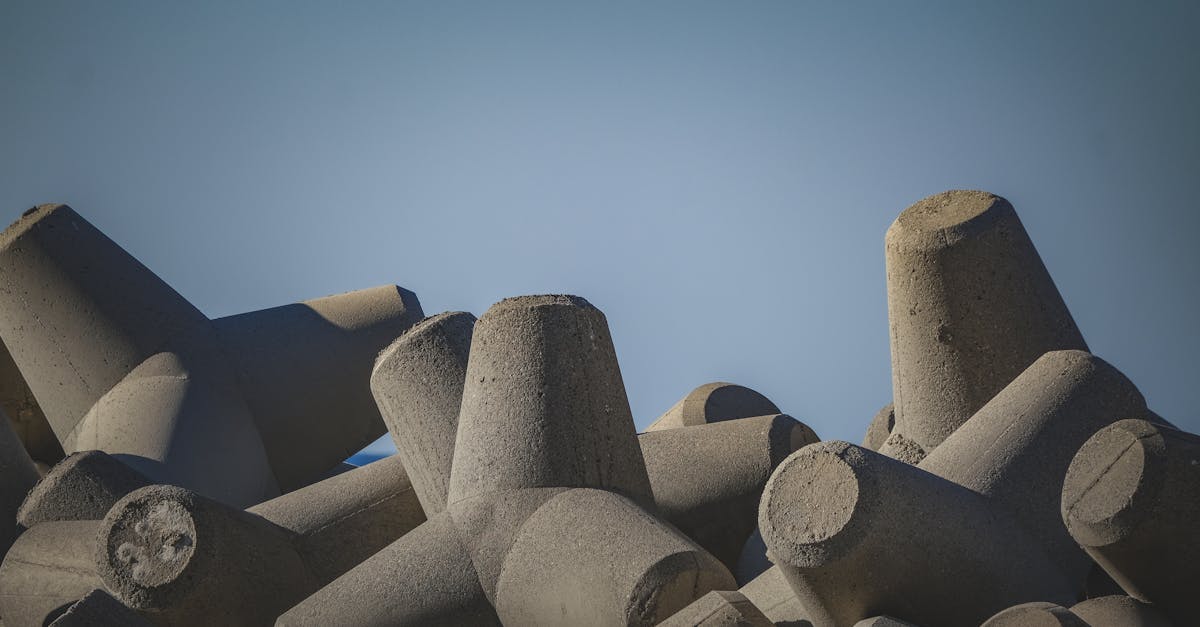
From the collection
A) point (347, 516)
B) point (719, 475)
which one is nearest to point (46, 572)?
point (347, 516)

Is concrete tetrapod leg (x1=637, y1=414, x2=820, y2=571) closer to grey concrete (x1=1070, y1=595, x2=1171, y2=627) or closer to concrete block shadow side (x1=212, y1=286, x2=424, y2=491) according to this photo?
grey concrete (x1=1070, y1=595, x2=1171, y2=627)

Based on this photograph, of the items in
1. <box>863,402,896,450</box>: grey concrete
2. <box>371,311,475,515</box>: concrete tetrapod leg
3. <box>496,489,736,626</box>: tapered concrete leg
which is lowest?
<box>863,402,896,450</box>: grey concrete

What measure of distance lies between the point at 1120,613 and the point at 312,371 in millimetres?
4481

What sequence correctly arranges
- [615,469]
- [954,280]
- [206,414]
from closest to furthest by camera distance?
[615,469] → [954,280] → [206,414]

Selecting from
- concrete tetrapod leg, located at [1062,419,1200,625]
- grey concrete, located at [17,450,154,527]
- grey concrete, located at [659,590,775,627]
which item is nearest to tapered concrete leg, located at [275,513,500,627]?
grey concrete, located at [659,590,775,627]

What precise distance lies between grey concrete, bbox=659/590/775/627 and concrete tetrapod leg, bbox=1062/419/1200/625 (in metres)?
0.92

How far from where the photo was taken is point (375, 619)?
3854 mm

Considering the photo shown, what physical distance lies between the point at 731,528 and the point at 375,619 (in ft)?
5.48

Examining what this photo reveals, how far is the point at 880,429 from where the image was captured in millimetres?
5707

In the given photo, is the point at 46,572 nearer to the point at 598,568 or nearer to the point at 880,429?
the point at 598,568

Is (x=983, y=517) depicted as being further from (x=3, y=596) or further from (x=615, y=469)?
(x=3, y=596)

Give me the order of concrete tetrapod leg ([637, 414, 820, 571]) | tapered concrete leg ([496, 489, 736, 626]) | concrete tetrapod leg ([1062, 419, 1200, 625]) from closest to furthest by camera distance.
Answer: concrete tetrapod leg ([1062, 419, 1200, 625]) < tapered concrete leg ([496, 489, 736, 626]) < concrete tetrapod leg ([637, 414, 820, 571])

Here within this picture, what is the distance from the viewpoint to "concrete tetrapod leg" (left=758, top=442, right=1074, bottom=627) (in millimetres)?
3531

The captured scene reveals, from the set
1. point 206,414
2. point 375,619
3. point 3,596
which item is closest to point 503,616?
point 375,619
